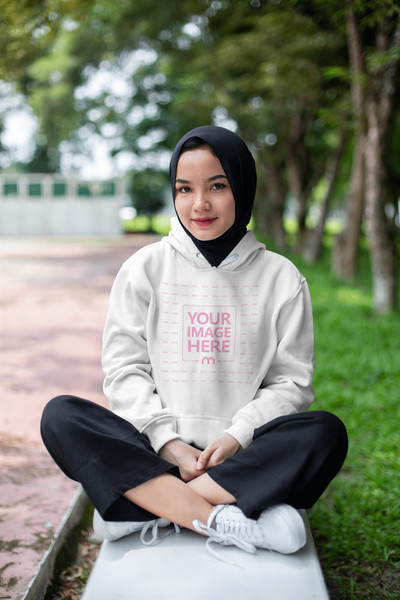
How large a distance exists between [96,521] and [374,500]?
1679 mm

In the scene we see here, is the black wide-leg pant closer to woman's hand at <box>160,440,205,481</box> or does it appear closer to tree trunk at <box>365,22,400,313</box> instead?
woman's hand at <box>160,440,205,481</box>

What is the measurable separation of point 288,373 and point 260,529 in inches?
22.7

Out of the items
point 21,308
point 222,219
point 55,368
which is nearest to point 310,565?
point 222,219

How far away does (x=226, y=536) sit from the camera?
2072 mm

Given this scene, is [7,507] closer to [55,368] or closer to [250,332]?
[250,332]

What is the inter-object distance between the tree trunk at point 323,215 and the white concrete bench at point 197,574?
41.1ft

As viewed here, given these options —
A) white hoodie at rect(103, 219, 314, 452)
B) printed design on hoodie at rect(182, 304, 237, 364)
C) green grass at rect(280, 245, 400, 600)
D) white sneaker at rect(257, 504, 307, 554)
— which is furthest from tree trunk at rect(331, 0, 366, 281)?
white sneaker at rect(257, 504, 307, 554)

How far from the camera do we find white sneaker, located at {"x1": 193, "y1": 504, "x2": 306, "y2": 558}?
2.04m

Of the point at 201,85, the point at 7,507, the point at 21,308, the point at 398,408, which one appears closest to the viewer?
the point at 7,507

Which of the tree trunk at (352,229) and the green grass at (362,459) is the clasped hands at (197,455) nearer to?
the green grass at (362,459)

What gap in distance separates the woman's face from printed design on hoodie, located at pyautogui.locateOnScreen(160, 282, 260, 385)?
0.74ft

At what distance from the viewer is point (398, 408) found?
4668 mm

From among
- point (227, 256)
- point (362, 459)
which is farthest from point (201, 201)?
point (362, 459)

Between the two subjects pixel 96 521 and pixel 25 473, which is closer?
pixel 96 521
